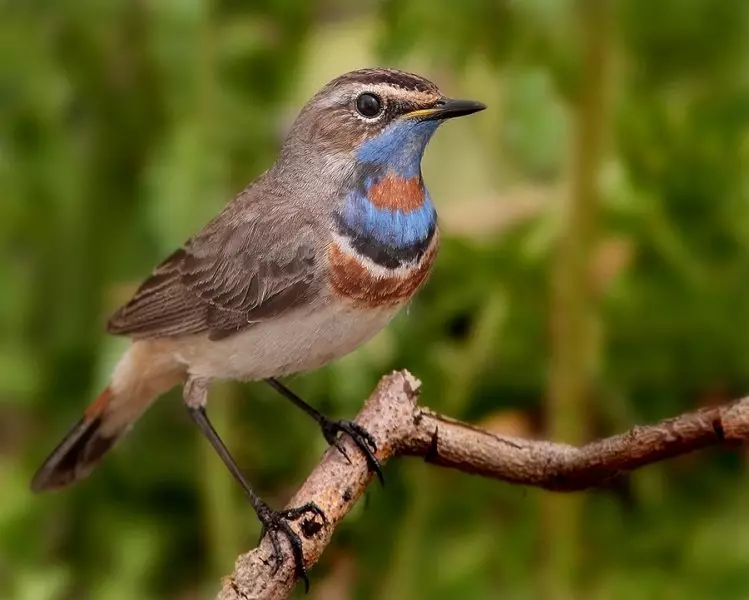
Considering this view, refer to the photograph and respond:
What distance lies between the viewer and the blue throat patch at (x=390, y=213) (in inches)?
60.1

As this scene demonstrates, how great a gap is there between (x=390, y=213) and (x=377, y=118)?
0.42ft

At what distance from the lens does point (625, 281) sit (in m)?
2.44

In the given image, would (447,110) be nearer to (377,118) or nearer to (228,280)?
(377,118)

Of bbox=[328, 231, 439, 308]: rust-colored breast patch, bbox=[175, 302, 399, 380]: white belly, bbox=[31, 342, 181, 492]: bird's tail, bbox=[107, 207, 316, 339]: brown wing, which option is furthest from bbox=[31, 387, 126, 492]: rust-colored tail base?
bbox=[328, 231, 439, 308]: rust-colored breast patch

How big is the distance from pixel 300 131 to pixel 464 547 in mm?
1037

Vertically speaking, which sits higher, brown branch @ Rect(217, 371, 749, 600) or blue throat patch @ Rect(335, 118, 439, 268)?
blue throat patch @ Rect(335, 118, 439, 268)

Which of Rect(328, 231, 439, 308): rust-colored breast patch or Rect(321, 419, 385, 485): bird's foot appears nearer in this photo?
Rect(321, 419, 385, 485): bird's foot

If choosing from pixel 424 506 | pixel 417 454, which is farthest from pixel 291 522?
pixel 424 506

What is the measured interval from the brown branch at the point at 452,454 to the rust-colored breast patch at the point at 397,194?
24 centimetres

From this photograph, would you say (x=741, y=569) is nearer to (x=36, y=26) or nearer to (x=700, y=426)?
(x=700, y=426)

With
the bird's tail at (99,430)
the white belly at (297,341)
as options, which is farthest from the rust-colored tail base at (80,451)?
the white belly at (297,341)

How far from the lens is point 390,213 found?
1540 millimetres

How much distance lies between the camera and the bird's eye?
4.99 ft

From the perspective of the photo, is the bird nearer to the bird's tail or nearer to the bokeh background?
the bird's tail
